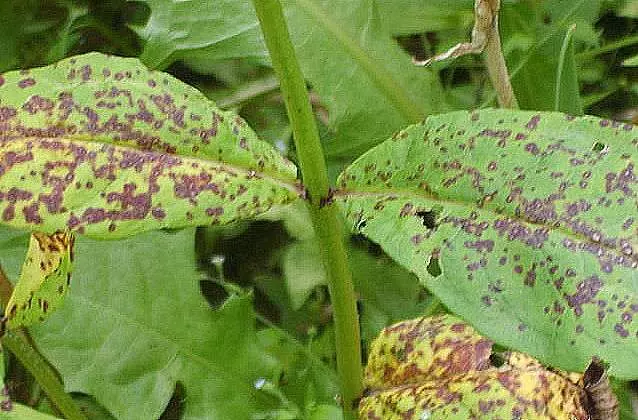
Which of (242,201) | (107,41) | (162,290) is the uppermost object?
(107,41)

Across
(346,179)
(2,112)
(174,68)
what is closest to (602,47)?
(174,68)

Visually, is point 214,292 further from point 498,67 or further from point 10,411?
point 10,411

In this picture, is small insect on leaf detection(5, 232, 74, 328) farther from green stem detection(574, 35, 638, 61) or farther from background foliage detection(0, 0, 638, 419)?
green stem detection(574, 35, 638, 61)

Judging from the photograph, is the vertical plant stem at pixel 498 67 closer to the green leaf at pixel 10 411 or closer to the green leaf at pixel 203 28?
the green leaf at pixel 203 28

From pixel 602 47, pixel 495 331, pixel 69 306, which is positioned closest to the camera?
pixel 495 331

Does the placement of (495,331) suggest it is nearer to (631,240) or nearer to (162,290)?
(631,240)

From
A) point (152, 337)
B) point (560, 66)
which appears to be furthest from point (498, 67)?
point (152, 337)
